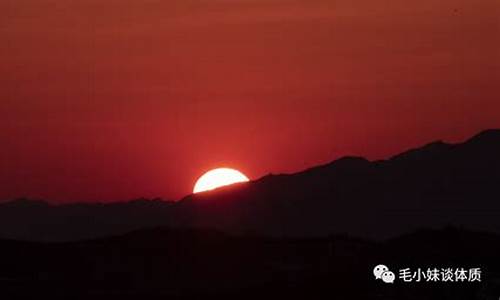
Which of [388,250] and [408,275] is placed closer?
[408,275]

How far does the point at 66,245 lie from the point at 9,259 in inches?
353

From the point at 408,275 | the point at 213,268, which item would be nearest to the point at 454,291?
the point at 408,275

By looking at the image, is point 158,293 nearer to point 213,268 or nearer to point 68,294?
point 68,294

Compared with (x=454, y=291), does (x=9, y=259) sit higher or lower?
higher

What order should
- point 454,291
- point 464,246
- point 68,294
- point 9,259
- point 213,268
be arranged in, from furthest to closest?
point 9,259, point 213,268, point 464,246, point 68,294, point 454,291

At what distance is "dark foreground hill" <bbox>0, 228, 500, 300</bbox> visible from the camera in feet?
242

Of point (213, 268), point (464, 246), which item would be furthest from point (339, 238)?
point (464, 246)

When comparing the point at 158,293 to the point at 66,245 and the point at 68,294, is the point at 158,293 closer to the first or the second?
the point at 68,294

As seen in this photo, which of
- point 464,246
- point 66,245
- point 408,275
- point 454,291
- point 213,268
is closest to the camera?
point 408,275

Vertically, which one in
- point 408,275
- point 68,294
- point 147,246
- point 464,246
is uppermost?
point 147,246

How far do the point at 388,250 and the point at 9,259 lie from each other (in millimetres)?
39143

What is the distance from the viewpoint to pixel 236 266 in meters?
106

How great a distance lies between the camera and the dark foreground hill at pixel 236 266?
242ft

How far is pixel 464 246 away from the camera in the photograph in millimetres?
93250
